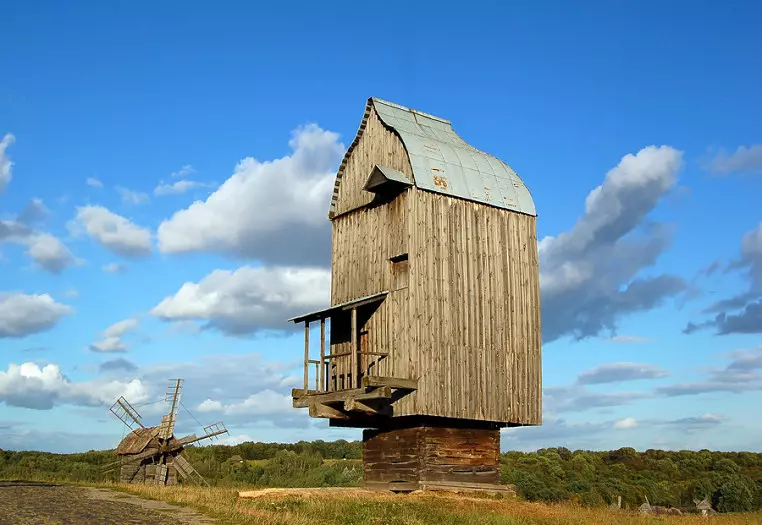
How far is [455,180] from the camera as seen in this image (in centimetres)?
2539

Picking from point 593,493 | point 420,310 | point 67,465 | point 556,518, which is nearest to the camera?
point 556,518

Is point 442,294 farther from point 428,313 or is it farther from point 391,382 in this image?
point 391,382

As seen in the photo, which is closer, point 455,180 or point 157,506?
point 157,506

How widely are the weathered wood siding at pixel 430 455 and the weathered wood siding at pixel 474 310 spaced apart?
102 centimetres

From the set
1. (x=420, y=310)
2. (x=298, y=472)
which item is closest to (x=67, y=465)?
(x=298, y=472)

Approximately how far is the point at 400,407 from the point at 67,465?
41370 millimetres

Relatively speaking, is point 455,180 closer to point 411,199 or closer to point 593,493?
point 411,199

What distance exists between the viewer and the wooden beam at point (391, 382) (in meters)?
22.4

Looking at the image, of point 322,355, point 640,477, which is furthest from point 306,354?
point 640,477

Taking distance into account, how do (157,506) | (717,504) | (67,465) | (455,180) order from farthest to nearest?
(67,465)
(717,504)
(455,180)
(157,506)

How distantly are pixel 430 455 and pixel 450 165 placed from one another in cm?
891

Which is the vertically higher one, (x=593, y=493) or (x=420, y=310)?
(x=420, y=310)

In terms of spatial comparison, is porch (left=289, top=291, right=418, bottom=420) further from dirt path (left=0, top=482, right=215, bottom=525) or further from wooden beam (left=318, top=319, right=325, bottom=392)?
dirt path (left=0, top=482, right=215, bottom=525)

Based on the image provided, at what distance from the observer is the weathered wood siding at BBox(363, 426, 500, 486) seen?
2397cm
